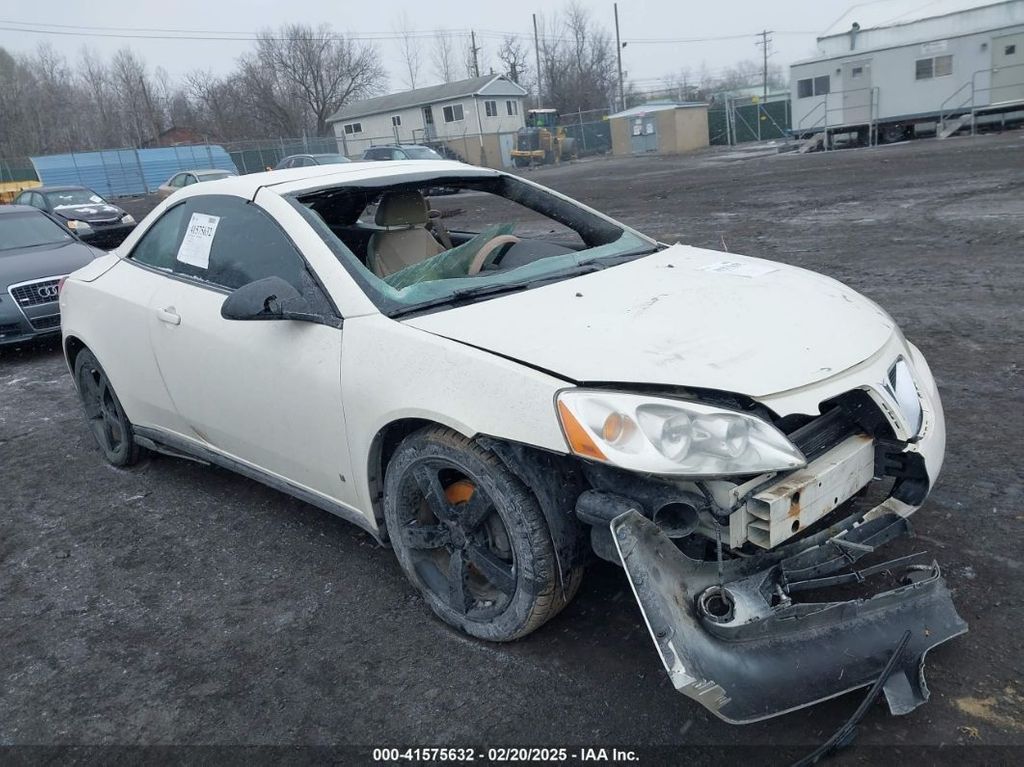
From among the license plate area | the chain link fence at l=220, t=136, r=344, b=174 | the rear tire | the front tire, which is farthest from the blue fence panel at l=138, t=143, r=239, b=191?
the license plate area

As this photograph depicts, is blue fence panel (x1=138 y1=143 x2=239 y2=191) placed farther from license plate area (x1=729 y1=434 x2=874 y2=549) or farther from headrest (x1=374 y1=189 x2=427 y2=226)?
license plate area (x1=729 y1=434 x2=874 y2=549)

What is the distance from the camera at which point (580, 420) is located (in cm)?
230

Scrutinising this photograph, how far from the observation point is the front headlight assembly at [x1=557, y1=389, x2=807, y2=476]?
222cm

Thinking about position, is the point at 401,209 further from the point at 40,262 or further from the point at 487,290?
the point at 40,262

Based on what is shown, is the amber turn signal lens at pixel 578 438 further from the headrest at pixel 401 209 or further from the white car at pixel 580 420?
the headrest at pixel 401 209

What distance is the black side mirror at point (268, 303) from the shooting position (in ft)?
9.89

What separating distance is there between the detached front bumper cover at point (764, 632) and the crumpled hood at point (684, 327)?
50 cm

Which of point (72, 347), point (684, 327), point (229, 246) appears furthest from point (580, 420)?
point (72, 347)

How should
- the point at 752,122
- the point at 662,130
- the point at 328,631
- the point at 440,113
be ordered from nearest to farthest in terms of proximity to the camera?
the point at 328,631
the point at 662,130
the point at 752,122
the point at 440,113

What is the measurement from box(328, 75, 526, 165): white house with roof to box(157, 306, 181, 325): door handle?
50455mm

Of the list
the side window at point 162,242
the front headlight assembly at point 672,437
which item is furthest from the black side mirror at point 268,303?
the front headlight assembly at point 672,437

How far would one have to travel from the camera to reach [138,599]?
11.0 ft

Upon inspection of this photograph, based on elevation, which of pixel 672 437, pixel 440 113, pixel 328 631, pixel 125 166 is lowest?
pixel 328 631

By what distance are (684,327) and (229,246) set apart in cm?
210
